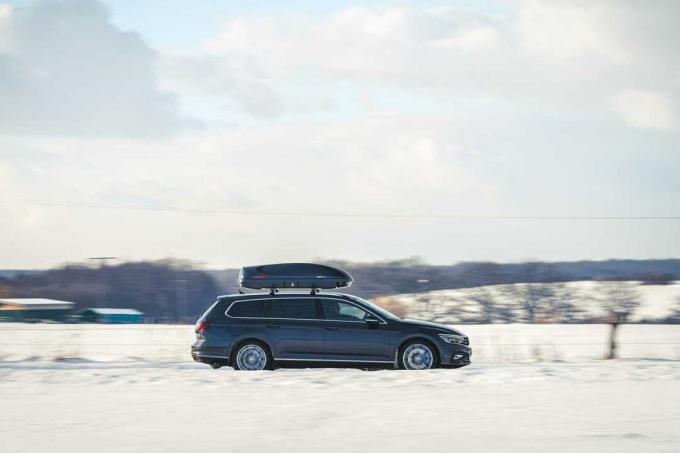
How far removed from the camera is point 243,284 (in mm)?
16312

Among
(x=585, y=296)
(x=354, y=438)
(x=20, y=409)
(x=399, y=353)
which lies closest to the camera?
(x=354, y=438)

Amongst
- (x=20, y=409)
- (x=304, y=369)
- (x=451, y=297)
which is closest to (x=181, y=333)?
(x=304, y=369)

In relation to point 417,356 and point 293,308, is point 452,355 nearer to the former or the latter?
point 417,356

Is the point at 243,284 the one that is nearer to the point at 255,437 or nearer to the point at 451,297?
the point at 255,437

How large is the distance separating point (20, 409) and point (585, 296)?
6296 cm

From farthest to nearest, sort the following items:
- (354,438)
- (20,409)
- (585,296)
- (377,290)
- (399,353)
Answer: (585,296)
(377,290)
(399,353)
(20,409)
(354,438)

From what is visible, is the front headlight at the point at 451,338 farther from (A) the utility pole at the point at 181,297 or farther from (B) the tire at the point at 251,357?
(A) the utility pole at the point at 181,297

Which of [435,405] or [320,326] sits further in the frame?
[320,326]

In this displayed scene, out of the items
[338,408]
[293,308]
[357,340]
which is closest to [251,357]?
[293,308]

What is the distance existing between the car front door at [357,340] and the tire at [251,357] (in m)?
1.03

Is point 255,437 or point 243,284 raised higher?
point 243,284

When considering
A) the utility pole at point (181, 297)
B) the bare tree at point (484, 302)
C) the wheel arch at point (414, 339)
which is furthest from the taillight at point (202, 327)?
the utility pole at point (181, 297)

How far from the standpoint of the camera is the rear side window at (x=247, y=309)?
1627 cm

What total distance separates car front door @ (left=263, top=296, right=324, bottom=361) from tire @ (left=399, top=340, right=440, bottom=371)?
55.8 inches
